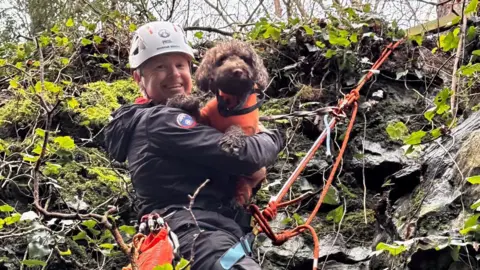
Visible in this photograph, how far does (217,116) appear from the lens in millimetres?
2953

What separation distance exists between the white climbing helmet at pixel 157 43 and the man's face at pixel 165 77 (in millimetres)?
30

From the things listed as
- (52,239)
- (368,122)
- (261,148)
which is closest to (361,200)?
(368,122)

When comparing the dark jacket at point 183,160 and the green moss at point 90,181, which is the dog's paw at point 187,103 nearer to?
the dark jacket at point 183,160

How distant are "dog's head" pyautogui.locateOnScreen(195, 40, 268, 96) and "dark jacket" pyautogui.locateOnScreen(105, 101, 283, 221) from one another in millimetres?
217

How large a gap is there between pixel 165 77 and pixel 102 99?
239cm

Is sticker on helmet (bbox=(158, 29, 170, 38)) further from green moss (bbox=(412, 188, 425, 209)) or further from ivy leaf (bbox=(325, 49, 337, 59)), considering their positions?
ivy leaf (bbox=(325, 49, 337, 59))

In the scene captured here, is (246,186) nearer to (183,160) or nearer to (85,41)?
(183,160)

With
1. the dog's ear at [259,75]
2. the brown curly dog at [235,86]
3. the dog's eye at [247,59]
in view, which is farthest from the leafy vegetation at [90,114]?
the dog's eye at [247,59]

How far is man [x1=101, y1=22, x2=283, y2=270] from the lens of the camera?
8.75 feet

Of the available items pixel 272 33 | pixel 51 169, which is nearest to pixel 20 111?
pixel 51 169

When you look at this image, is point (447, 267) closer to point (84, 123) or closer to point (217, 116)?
point (217, 116)

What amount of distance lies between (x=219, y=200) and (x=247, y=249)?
0.83ft

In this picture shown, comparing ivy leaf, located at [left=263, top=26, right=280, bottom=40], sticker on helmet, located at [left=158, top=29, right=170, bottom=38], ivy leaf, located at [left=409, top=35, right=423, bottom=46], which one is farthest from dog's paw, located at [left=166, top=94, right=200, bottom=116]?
ivy leaf, located at [left=409, top=35, right=423, bottom=46]

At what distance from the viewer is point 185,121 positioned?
9.22 ft
